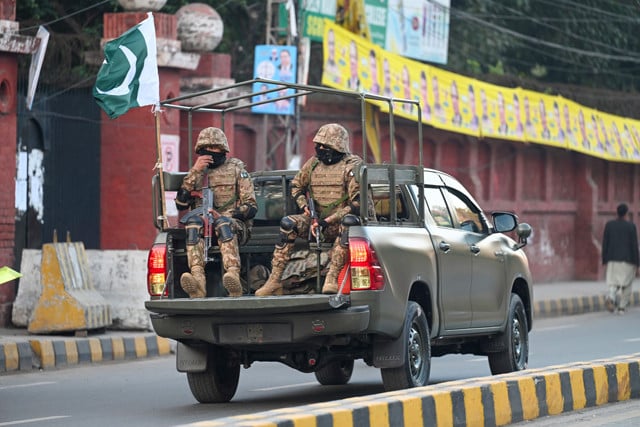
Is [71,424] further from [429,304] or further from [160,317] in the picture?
[429,304]

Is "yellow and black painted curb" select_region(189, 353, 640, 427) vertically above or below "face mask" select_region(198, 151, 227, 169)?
below

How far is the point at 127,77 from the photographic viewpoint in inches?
529

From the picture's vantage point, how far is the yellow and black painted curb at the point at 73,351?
14328 millimetres

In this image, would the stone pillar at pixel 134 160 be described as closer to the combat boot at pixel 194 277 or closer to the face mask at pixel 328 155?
the face mask at pixel 328 155

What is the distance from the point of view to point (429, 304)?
1105 cm

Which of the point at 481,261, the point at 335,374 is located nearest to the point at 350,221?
the point at 481,261

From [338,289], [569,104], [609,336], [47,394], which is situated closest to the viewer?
[338,289]

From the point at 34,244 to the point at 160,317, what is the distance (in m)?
9.30

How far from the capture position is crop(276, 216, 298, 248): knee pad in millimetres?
10477

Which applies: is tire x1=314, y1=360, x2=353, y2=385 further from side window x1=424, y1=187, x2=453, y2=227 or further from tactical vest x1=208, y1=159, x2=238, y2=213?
tactical vest x1=208, y1=159, x2=238, y2=213

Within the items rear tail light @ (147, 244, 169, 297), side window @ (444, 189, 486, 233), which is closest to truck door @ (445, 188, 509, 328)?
side window @ (444, 189, 486, 233)

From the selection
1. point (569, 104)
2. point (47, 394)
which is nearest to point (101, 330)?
point (47, 394)

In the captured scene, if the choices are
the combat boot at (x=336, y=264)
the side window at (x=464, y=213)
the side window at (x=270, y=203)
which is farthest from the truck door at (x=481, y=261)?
the combat boot at (x=336, y=264)

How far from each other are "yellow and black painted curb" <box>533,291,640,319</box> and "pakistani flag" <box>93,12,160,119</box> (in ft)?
41.4
